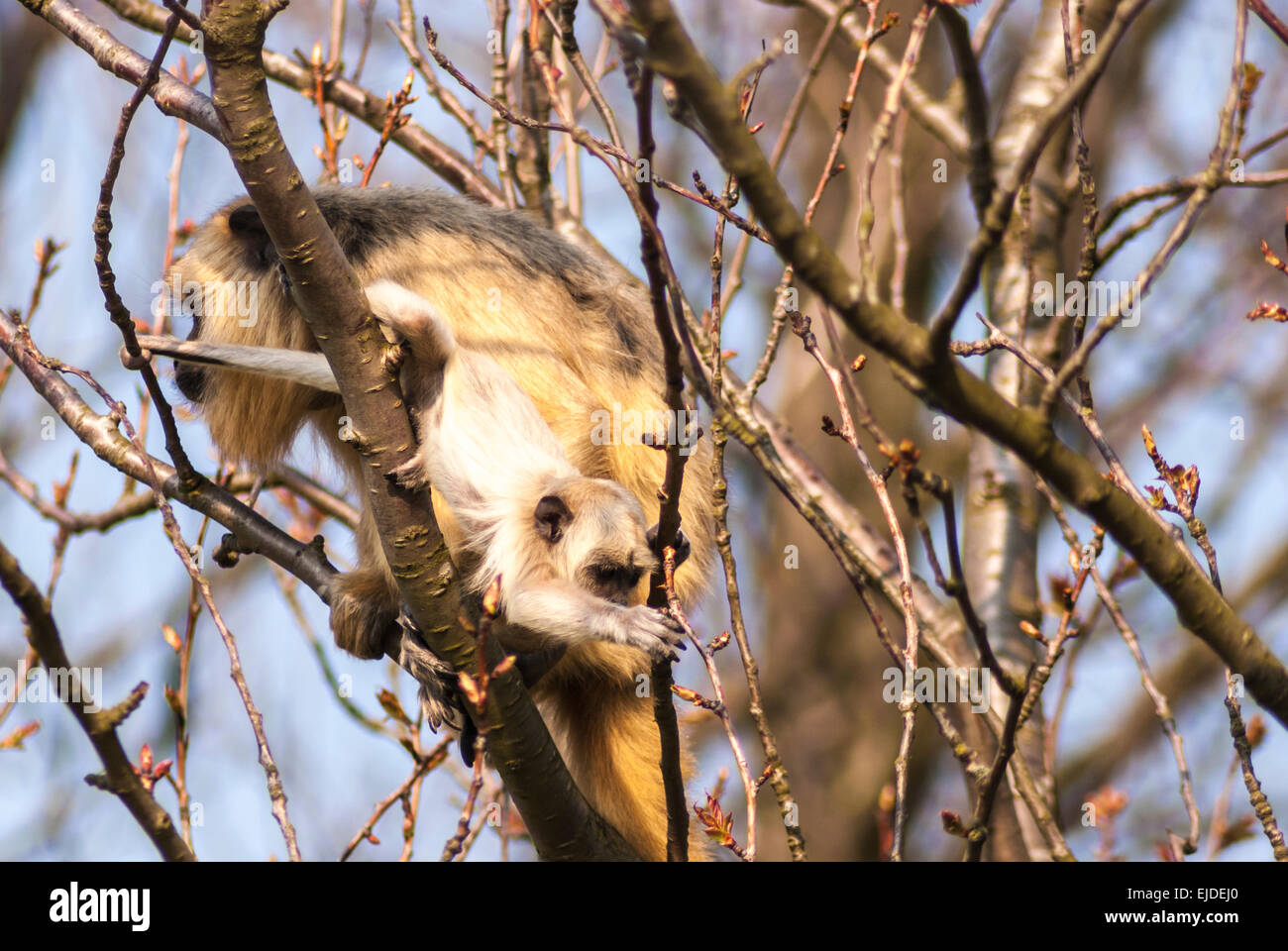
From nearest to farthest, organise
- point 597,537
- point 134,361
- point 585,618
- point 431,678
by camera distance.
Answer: point 585,618, point 597,537, point 134,361, point 431,678

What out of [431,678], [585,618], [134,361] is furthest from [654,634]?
[134,361]

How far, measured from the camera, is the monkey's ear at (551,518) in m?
3.74

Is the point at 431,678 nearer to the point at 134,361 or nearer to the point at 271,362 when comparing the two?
the point at 271,362

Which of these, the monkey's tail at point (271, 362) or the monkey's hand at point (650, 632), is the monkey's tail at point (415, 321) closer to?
the monkey's tail at point (271, 362)

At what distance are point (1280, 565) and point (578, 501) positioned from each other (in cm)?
737

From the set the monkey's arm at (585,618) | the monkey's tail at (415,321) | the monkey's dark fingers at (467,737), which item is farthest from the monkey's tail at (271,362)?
the monkey's dark fingers at (467,737)

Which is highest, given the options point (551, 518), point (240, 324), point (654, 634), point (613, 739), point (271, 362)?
point (240, 324)

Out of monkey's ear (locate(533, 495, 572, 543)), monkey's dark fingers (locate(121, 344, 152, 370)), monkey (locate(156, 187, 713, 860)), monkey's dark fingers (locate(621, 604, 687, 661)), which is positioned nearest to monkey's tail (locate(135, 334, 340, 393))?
monkey's dark fingers (locate(121, 344, 152, 370))

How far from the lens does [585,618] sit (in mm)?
3471

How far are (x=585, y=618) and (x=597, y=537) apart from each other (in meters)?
0.29

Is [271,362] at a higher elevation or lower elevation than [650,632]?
higher

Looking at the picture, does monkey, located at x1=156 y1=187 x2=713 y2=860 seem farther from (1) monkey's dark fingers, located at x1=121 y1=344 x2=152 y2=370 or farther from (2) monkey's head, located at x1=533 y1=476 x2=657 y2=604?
(1) monkey's dark fingers, located at x1=121 y1=344 x2=152 y2=370
